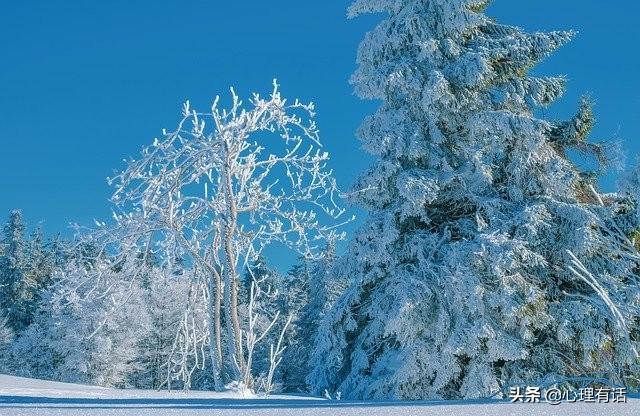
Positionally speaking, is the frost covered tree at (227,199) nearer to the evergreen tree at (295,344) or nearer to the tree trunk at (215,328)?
the tree trunk at (215,328)

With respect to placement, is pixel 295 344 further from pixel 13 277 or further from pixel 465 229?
pixel 465 229

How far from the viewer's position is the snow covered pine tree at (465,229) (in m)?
11.0

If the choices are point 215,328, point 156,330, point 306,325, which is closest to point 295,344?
point 306,325

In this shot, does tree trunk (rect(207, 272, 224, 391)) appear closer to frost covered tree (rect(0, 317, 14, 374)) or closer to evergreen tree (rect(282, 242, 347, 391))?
evergreen tree (rect(282, 242, 347, 391))

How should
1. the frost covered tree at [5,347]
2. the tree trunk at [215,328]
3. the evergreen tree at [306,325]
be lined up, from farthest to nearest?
the frost covered tree at [5,347], the evergreen tree at [306,325], the tree trunk at [215,328]

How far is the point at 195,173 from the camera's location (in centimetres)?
776

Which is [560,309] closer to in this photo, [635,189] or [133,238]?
[133,238]

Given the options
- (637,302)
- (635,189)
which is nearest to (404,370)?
(637,302)

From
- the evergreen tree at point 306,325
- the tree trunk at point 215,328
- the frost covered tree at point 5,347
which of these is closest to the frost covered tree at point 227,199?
the tree trunk at point 215,328

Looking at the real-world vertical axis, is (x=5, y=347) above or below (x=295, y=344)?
above

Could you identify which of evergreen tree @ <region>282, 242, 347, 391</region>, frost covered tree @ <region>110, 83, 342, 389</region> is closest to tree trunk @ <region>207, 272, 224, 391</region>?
frost covered tree @ <region>110, 83, 342, 389</region>

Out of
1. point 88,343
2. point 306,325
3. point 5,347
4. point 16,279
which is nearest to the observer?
point 88,343

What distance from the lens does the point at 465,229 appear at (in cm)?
1193

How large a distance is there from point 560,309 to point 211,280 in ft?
21.6
